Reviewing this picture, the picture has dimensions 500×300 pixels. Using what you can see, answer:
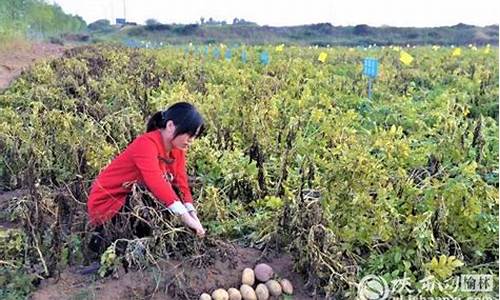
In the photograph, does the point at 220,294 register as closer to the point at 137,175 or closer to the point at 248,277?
the point at 248,277

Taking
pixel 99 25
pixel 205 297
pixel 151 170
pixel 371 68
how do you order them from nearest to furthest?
pixel 205 297 < pixel 151 170 < pixel 371 68 < pixel 99 25

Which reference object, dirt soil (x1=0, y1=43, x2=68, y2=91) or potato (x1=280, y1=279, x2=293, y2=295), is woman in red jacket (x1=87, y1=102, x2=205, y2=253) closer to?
Result: potato (x1=280, y1=279, x2=293, y2=295)

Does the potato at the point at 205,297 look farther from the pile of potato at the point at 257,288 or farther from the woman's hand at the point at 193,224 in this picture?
the woman's hand at the point at 193,224

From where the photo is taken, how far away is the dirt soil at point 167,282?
3.00 m

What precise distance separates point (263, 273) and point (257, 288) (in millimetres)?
91

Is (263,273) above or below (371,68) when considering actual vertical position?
below

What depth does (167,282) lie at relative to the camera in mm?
3039

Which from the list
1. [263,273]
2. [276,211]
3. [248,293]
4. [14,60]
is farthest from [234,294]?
[14,60]

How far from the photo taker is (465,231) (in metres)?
3.10

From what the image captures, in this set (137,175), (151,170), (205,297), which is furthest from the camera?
(137,175)

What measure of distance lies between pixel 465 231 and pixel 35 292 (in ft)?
6.81

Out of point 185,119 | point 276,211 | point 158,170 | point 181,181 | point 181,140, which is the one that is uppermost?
point 185,119

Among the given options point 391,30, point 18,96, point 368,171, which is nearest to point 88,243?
point 368,171

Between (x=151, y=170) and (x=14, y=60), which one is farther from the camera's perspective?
(x=14, y=60)
